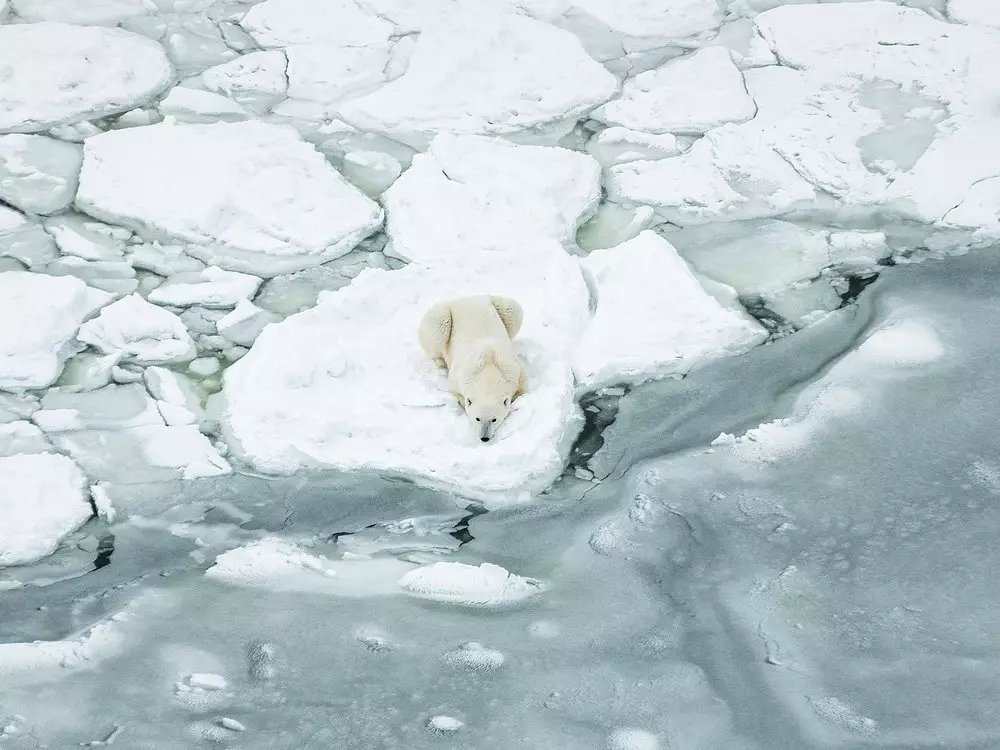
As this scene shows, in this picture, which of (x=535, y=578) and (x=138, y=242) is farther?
(x=138, y=242)

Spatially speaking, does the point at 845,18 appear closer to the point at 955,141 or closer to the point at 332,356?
the point at 955,141

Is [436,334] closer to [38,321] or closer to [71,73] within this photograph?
[38,321]

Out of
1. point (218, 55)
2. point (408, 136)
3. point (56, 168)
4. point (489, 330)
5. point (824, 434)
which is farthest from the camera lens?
point (218, 55)

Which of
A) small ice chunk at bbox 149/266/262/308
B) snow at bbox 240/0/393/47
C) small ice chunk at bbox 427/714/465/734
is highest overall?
snow at bbox 240/0/393/47

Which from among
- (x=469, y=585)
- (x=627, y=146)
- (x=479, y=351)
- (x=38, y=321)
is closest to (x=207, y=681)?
(x=469, y=585)

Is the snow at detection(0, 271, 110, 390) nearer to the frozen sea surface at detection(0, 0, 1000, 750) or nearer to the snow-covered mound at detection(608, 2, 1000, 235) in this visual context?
the frozen sea surface at detection(0, 0, 1000, 750)

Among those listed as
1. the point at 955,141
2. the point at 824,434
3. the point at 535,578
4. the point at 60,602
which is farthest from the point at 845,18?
the point at 60,602

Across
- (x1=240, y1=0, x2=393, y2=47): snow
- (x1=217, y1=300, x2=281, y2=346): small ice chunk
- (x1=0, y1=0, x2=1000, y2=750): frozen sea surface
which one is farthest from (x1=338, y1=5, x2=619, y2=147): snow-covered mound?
(x1=217, y1=300, x2=281, y2=346): small ice chunk
